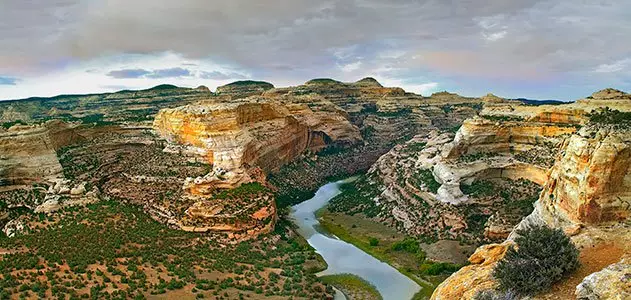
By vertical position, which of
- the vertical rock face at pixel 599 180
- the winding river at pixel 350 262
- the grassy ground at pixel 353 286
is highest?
the vertical rock face at pixel 599 180

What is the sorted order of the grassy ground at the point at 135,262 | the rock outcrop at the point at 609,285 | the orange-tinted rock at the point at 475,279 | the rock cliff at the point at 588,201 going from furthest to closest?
the grassy ground at the point at 135,262, the rock cliff at the point at 588,201, the orange-tinted rock at the point at 475,279, the rock outcrop at the point at 609,285

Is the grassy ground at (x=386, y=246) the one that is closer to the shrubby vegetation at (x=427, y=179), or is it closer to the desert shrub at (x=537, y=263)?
the shrubby vegetation at (x=427, y=179)

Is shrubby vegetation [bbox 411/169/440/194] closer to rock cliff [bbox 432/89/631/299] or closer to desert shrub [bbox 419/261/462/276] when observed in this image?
desert shrub [bbox 419/261/462/276]

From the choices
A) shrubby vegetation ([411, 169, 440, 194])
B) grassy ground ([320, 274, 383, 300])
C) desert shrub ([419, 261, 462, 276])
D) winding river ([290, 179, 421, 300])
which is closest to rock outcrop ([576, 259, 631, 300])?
winding river ([290, 179, 421, 300])

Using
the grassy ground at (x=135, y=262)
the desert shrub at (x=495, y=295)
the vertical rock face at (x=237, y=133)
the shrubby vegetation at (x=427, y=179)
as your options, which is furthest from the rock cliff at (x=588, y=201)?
the vertical rock face at (x=237, y=133)

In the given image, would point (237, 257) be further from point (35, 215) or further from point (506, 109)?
point (506, 109)

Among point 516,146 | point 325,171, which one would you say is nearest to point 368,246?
point 516,146
